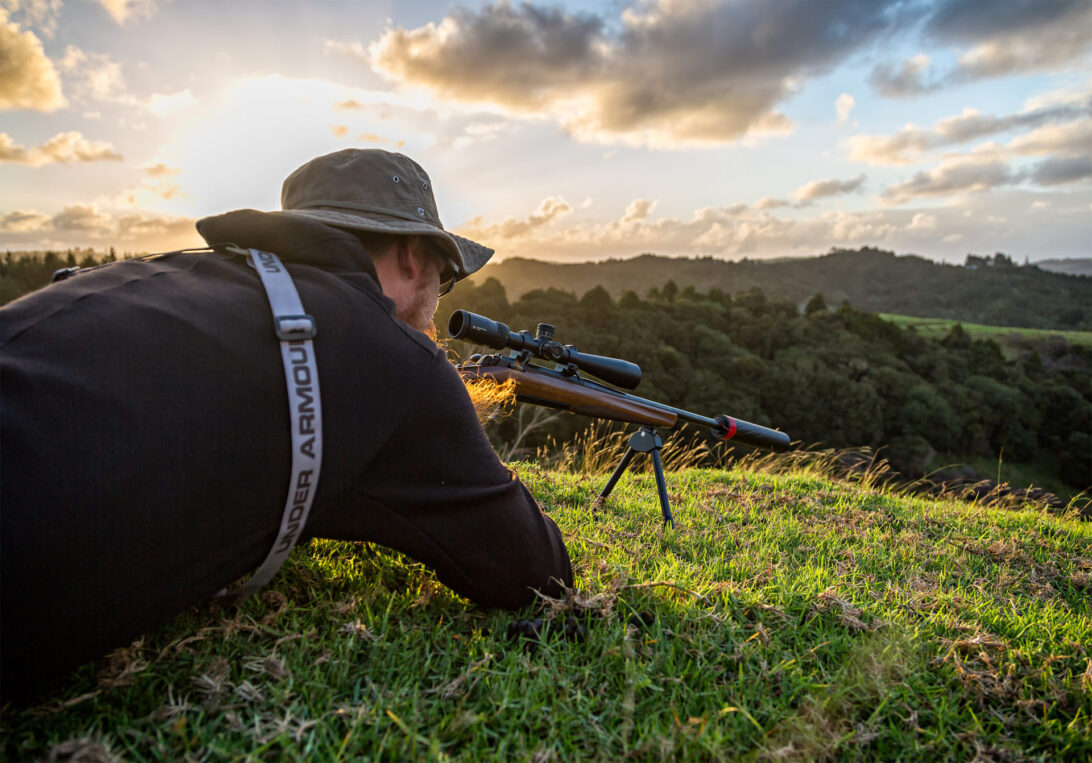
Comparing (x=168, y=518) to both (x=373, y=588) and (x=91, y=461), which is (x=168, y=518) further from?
(x=373, y=588)

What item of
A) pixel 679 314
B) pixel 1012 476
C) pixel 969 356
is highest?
pixel 679 314

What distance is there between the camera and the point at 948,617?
2.89m

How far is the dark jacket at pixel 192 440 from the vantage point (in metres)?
1.46

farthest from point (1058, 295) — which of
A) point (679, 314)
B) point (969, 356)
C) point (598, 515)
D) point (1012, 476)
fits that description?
point (598, 515)

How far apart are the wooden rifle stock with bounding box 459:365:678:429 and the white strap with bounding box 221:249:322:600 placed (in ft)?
6.37

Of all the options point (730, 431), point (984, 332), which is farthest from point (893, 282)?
point (730, 431)

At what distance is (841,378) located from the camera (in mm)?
57094

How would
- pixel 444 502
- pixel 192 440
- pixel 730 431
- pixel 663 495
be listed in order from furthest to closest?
pixel 730 431 < pixel 663 495 < pixel 444 502 < pixel 192 440

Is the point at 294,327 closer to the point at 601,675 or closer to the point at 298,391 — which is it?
the point at 298,391

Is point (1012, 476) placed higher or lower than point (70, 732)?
lower

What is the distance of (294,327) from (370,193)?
102 cm

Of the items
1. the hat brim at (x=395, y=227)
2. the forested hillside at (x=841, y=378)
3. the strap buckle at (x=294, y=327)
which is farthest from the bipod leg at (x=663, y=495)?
the forested hillside at (x=841, y=378)

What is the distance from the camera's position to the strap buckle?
5.65 feet

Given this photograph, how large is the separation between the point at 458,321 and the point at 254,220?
163 cm
